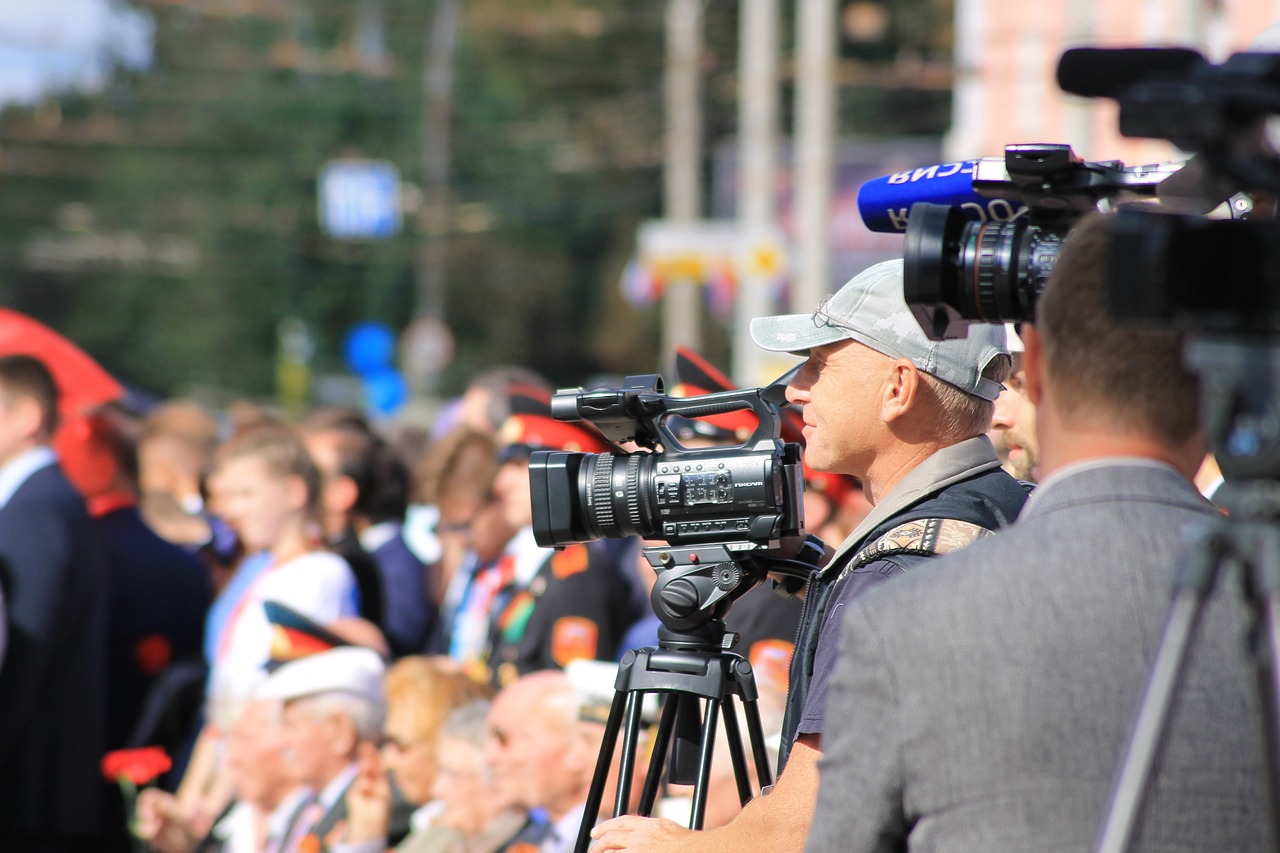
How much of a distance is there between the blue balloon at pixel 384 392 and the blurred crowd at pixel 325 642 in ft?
71.5

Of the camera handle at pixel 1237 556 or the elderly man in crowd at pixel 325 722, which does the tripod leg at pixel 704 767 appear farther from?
the elderly man in crowd at pixel 325 722

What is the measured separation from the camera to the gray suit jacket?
5.70 ft

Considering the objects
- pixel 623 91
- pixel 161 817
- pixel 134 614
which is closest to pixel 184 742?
pixel 134 614

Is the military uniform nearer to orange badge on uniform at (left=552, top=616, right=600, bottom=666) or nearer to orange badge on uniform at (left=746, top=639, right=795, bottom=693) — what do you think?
orange badge on uniform at (left=552, top=616, right=600, bottom=666)

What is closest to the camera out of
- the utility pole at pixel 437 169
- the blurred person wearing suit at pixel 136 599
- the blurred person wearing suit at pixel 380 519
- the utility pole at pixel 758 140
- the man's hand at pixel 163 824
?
the man's hand at pixel 163 824

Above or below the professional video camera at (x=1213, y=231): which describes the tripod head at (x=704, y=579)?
below

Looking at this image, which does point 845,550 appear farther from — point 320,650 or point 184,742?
point 184,742

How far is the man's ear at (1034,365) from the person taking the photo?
1.89 meters

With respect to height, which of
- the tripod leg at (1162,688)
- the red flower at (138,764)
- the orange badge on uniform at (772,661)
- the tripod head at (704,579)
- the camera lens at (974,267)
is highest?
the camera lens at (974,267)

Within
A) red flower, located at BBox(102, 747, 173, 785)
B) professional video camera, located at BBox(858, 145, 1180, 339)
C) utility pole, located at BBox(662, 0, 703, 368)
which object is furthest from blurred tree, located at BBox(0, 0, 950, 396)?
professional video camera, located at BBox(858, 145, 1180, 339)

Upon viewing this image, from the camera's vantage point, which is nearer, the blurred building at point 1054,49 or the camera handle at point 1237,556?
the camera handle at point 1237,556

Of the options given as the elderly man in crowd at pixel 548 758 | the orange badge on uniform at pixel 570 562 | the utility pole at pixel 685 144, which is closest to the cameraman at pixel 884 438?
the elderly man in crowd at pixel 548 758

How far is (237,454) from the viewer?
621 cm

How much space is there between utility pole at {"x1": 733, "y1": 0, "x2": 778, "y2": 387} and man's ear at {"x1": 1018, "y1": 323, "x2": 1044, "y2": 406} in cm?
1301
